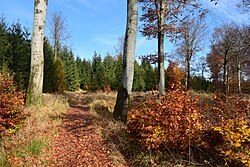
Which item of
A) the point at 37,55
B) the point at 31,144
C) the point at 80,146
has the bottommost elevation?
the point at 80,146

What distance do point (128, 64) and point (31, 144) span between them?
3.47 meters

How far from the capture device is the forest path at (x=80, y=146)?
4.28 metres

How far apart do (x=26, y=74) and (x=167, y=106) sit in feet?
52.2

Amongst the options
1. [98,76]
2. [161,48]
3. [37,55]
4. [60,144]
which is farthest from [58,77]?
[60,144]

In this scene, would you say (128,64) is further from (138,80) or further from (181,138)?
(138,80)

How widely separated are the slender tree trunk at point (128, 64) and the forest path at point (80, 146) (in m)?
0.96

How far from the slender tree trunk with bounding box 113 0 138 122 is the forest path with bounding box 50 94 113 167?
960mm

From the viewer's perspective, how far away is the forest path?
4.28 meters

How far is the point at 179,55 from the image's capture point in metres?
27.0

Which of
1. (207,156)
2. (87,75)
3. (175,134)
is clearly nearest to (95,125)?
(175,134)

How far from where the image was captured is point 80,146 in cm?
497

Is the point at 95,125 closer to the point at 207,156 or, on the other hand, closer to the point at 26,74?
Answer: the point at 207,156

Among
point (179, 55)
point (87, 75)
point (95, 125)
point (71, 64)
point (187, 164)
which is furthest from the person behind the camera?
point (87, 75)

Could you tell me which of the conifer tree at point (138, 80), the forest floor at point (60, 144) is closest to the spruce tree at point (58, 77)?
the conifer tree at point (138, 80)
